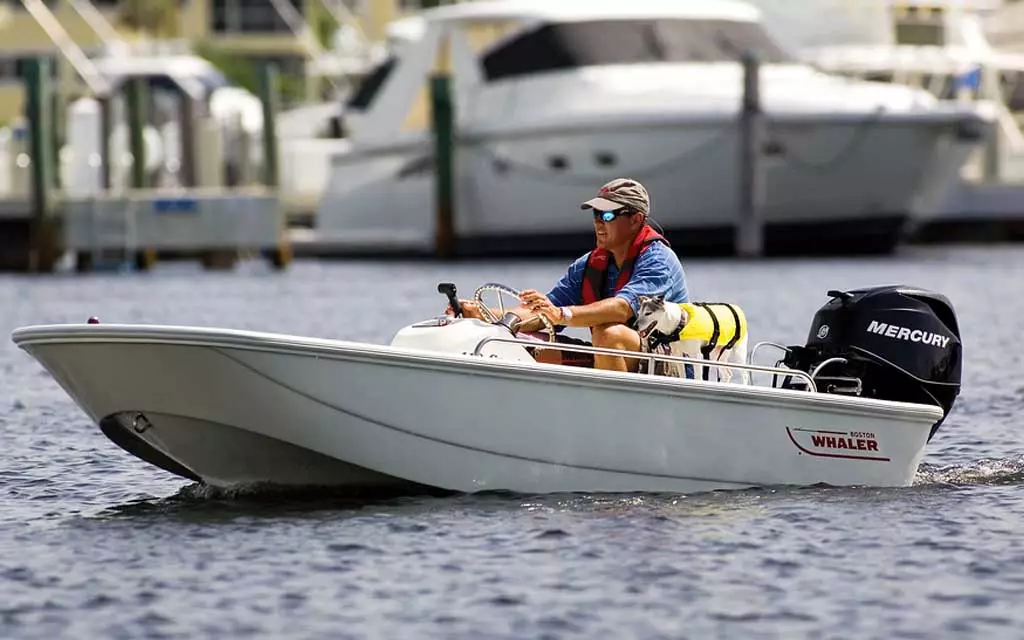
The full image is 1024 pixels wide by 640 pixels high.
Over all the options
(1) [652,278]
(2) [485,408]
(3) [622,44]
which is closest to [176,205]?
(3) [622,44]

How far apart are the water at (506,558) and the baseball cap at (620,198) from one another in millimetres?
1443

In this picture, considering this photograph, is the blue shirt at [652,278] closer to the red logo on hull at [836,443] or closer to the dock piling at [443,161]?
the red logo on hull at [836,443]

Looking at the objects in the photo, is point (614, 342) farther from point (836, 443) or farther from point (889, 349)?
point (889, 349)

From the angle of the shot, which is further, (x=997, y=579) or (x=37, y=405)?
(x=37, y=405)

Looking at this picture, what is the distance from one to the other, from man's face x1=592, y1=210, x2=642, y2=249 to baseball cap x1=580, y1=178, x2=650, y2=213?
4cm

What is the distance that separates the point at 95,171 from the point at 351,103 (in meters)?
4.34

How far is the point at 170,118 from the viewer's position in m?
44.5

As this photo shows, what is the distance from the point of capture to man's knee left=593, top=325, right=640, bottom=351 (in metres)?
10.5

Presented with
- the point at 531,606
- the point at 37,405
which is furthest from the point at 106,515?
the point at 37,405

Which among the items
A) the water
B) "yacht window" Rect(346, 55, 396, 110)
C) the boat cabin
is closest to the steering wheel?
the water

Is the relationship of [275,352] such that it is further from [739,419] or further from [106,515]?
[739,419]

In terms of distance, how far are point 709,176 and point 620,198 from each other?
20432 millimetres

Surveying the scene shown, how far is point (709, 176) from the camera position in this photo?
30891mm

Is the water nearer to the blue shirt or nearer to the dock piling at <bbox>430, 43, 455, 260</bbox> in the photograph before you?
the blue shirt
